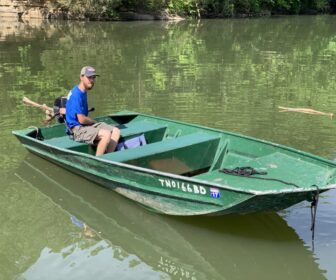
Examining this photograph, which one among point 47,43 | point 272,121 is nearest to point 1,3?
point 47,43

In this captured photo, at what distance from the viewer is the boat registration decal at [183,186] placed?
5.60 meters

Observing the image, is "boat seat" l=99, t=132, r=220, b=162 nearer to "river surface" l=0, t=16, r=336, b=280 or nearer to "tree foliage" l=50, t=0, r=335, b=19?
"river surface" l=0, t=16, r=336, b=280

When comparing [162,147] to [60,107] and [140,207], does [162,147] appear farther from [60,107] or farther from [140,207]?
[60,107]

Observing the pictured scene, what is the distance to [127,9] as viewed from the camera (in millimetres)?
39156

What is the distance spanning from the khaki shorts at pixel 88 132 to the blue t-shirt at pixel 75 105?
112mm

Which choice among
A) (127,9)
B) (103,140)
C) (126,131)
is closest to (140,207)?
(103,140)

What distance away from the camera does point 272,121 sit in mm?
10836

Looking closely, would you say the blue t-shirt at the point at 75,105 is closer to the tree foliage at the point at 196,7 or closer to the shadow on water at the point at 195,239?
the shadow on water at the point at 195,239

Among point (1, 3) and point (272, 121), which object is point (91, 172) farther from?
point (1, 3)

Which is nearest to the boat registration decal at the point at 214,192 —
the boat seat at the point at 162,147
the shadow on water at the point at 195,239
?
the shadow on water at the point at 195,239

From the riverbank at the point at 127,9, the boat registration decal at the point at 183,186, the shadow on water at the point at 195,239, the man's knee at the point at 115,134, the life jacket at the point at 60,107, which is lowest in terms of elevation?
the shadow on water at the point at 195,239

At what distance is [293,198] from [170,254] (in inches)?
62.3

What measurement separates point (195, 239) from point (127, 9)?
35197 mm

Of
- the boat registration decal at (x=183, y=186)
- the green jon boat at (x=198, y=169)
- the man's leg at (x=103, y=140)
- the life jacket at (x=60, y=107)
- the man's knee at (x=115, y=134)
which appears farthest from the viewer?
the life jacket at (x=60, y=107)
